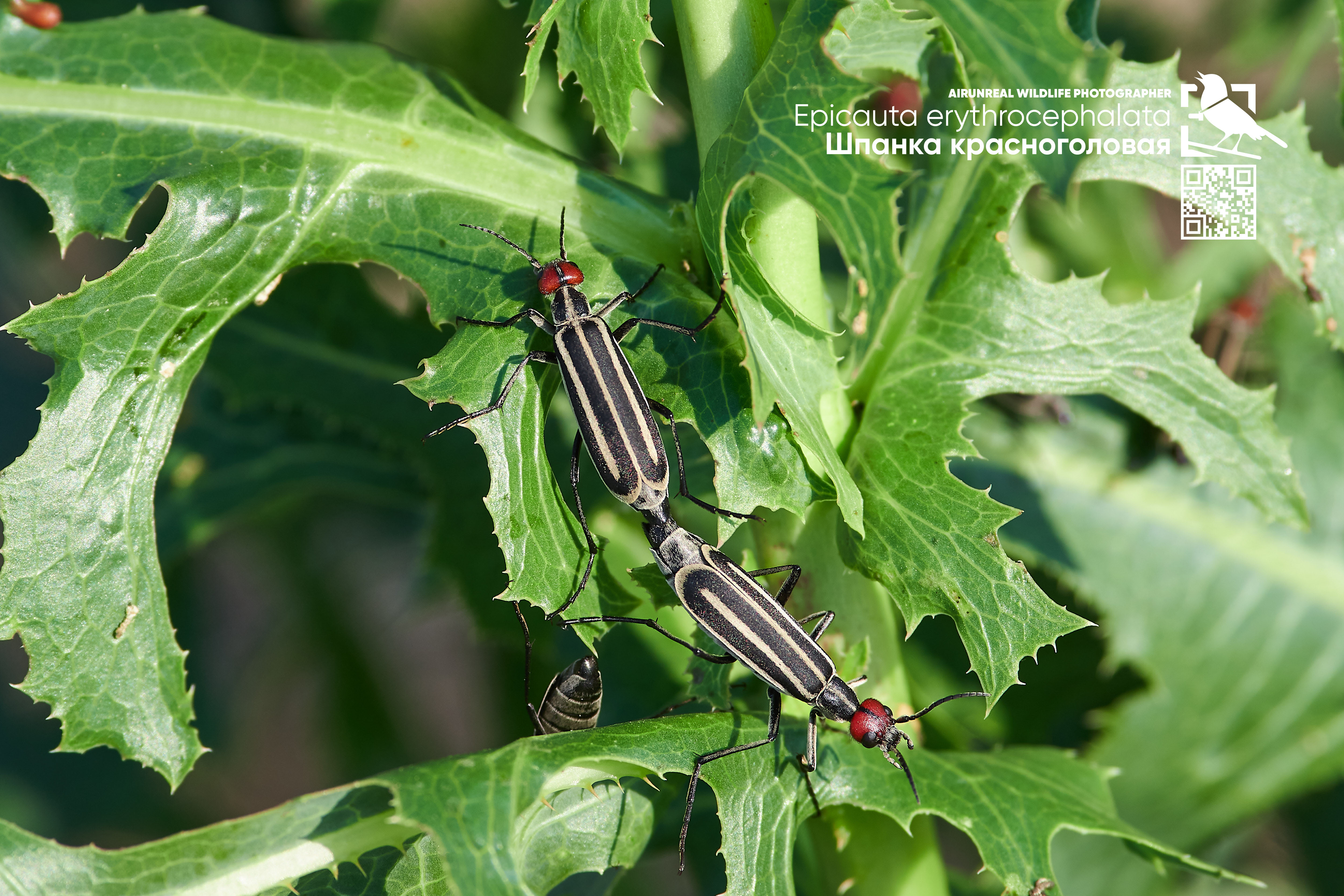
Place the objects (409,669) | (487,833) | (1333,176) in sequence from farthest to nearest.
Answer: (409,669)
(1333,176)
(487,833)

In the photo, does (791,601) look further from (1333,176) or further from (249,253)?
(1333,176)

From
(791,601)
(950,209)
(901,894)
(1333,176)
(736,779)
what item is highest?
(1333,176)

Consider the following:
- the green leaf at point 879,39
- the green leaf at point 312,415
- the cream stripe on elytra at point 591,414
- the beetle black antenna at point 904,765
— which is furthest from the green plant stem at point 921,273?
the green leaf at point 312,415

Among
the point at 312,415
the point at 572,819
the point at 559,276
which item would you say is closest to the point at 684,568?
the point at 572,819

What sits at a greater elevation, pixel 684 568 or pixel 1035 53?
pixel 1035 53

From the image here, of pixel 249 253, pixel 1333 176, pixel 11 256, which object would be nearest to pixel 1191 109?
pixel 1333 176

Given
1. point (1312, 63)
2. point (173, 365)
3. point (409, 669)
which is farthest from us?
point (1312, 63)

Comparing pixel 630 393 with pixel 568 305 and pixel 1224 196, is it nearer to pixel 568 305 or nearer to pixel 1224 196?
pixel 568 305

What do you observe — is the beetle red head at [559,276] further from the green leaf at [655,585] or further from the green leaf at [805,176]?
the green leaf at [655,585]
